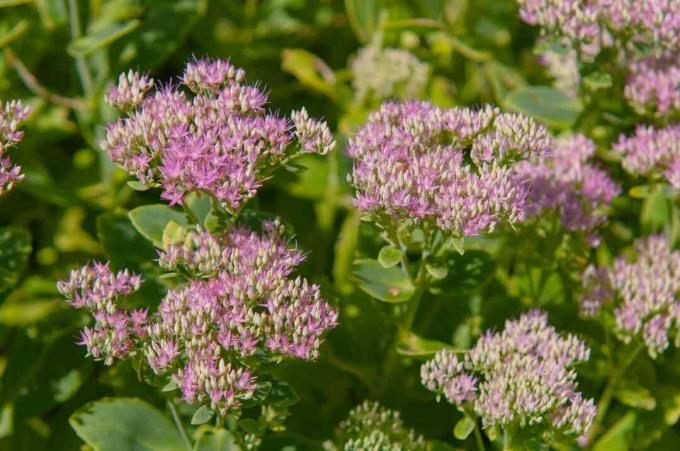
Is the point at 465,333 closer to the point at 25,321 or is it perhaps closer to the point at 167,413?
the point at 167,413

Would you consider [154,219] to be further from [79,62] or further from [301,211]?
[301,211]

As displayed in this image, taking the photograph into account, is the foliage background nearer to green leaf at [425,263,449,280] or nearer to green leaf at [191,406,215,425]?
green leaf at [425,263,449,280]

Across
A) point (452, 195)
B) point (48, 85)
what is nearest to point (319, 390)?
point (452, 195)

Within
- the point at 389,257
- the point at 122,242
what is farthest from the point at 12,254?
the point at 389,257

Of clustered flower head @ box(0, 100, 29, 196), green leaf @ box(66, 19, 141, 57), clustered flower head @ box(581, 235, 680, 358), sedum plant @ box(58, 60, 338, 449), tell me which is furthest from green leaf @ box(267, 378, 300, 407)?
green leaf @ box(66, 19, 141, 57)

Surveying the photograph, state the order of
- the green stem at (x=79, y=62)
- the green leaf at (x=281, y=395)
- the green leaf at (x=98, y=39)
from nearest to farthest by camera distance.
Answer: the green leaf at (x=281, y=395)
the green leaf at (x=98, y=39)
the green stem at (x=79, y=62)

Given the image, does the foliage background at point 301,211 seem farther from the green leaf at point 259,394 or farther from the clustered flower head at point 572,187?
the green leaf at point 259,394

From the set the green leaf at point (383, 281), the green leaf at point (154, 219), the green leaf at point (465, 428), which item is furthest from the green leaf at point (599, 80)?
the green leaf at point (154, 219)
